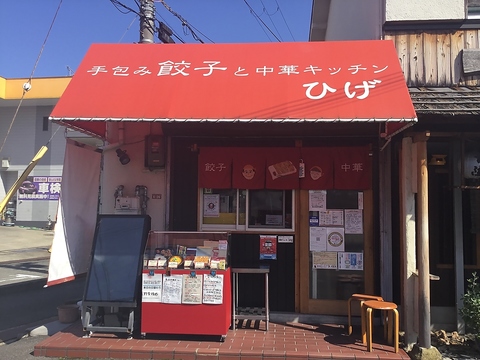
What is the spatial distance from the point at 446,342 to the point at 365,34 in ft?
18.1

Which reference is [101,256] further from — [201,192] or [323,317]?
[323,317]

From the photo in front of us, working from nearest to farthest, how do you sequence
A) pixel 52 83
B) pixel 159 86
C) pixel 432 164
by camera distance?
pixel 159 86
pixel 432 164
pixel 52 83

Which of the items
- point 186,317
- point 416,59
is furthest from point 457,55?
point 186,317

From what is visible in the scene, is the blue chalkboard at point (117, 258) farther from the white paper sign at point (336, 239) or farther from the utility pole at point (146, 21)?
the utility pole at point (146, 21)

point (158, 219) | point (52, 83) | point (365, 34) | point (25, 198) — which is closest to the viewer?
point (158, 219)

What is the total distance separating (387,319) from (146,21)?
25.7 feet

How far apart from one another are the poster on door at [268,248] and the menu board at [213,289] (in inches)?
50.0

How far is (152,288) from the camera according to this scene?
602 centimetres

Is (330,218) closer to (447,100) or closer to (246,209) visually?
(246,209)

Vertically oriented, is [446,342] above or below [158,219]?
below

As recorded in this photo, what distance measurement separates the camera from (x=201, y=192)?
7238 millimetres

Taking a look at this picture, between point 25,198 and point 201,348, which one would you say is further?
point 25,198

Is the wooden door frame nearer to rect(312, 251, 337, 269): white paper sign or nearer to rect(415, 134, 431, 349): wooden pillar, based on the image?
rect(312, 251, 337, 269): white paper sign

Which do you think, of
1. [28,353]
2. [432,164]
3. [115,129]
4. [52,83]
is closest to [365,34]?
[432,164]
